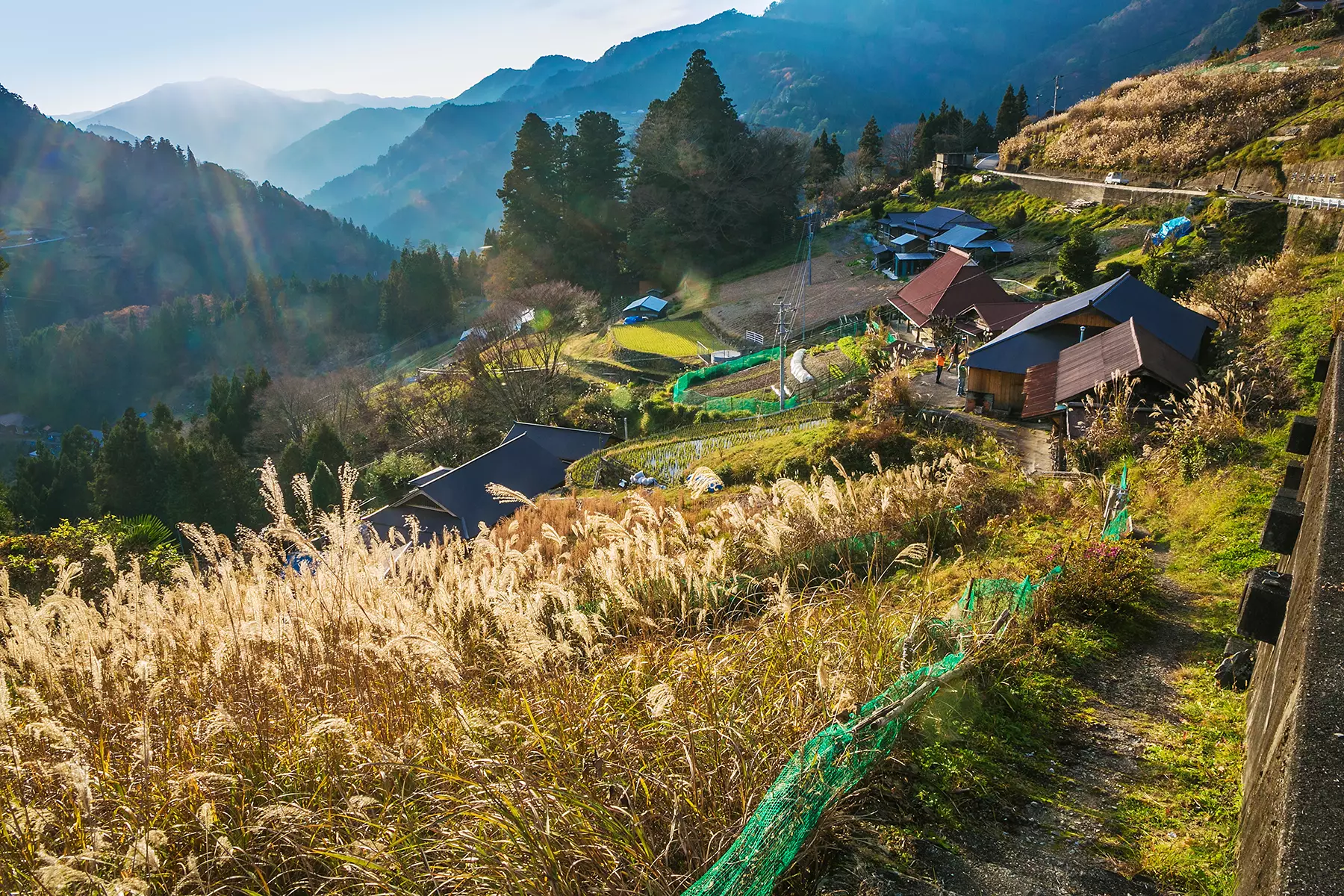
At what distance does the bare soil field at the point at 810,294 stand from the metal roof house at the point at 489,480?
17436 millimetres

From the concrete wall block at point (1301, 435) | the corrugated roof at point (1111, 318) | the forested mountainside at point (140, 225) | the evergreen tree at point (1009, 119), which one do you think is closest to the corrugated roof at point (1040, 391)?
the corrugated roof at point (1111, 318)

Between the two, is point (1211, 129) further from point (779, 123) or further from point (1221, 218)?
point (779, 123)

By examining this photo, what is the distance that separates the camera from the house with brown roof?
2352 cm

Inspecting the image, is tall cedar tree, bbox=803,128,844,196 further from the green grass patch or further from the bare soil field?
the green grass patch

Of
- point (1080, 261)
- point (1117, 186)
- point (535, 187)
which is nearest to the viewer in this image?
point (1080, 261)

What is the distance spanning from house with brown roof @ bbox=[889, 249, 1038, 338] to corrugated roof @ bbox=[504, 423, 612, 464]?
12.8 meters

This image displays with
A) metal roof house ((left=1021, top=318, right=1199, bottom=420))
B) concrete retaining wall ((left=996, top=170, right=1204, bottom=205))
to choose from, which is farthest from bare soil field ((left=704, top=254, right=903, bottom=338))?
metal roof house ((left=1021, top=318, right=1199, bottom=420))

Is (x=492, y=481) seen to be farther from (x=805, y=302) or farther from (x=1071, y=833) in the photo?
(x=805, y=302)

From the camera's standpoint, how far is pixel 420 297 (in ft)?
233

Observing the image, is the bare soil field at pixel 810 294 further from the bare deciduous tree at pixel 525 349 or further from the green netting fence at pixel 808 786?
the green netting fence at pixel 808 786

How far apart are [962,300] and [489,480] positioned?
58.0ft

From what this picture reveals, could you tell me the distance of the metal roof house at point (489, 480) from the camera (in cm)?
2295

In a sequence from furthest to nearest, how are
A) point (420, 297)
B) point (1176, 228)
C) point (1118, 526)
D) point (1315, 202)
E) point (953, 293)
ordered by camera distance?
1. point (420, 297)
2. point (1176, 228)
3. point (953, 293)
4. point (1315, 202)
5. point (1118, 526)

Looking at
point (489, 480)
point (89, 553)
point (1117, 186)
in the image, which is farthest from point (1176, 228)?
point (89, 553)
